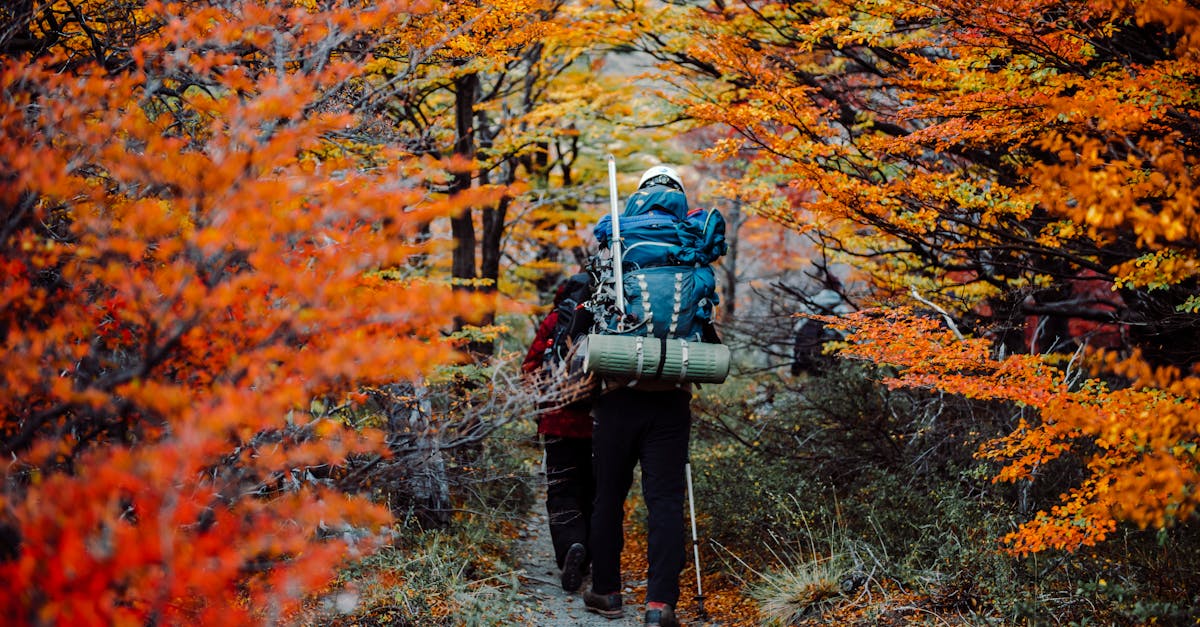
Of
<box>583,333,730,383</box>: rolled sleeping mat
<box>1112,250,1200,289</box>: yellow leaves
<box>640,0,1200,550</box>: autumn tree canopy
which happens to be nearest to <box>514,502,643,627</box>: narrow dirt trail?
<box>583,333,730,383</box>: rolled sleeping mat

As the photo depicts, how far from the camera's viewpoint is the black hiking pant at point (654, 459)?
4586 millimetres

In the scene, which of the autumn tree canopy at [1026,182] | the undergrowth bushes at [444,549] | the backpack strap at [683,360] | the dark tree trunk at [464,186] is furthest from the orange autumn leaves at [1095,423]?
the dark tree trunk at [464,186]

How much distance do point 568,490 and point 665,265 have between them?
1.85 m

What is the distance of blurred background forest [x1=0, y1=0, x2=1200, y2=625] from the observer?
238 centimetres

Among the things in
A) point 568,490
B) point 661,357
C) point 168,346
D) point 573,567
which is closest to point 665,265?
point 661,357

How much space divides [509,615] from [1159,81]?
406 centimetres

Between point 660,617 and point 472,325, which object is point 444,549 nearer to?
point 660,617

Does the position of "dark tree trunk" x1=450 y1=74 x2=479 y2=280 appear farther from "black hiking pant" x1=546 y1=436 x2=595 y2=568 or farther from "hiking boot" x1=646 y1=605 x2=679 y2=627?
"hiking boot" x1=646 y1=605 x2=679 y2=627

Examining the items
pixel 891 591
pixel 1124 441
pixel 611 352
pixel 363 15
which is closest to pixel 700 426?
pixel 891 591

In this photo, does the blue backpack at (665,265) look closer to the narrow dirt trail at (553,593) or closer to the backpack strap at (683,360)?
the backpack strap at (683,360)

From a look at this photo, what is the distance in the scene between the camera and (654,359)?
4.31 m

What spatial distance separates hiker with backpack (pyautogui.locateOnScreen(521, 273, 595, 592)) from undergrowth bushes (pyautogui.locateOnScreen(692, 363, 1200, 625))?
3.26ft

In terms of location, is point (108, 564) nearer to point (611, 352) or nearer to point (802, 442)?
point (611, 352)

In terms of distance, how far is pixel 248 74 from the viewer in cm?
432
